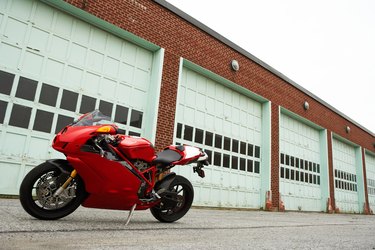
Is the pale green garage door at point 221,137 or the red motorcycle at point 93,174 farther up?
the pale green garage door at point 221,137

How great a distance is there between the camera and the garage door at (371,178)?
63.0 ft

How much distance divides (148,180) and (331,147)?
15008 mm

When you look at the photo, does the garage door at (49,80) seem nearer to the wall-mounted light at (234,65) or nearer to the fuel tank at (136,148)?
the fuel tank at (136,148)

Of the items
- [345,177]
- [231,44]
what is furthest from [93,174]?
[345,177]

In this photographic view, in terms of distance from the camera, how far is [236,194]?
9969mm

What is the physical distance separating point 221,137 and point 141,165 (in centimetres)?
680

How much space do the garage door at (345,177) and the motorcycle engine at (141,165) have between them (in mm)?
15327

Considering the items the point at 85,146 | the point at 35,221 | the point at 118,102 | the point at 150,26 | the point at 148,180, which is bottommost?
the point at 35,221

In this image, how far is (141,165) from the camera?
3.33 meters

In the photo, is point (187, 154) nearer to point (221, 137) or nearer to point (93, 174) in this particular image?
point (93, 174)

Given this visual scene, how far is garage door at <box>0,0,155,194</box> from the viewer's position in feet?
18.8

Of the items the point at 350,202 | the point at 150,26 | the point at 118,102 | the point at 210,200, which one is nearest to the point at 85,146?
the point at 118,102

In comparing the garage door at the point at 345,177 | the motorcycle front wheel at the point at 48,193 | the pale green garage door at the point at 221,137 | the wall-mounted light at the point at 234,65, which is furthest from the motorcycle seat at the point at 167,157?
the garage door at the point at 345,177

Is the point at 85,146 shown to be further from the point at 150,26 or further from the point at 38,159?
the point at 150,26
